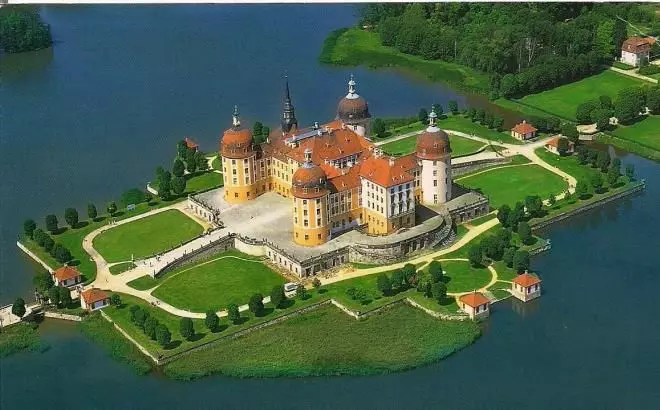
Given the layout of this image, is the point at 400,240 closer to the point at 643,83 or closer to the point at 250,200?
the point at 250,200

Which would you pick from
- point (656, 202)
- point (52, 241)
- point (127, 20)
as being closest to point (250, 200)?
point (52, 241)

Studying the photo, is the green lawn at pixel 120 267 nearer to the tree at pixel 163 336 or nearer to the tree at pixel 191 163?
the tree at pixel 163 336

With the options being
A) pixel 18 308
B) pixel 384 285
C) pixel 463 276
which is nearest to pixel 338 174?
pixel 384 285

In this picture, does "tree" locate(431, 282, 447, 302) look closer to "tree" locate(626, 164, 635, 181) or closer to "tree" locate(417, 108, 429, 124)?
"tree" locate(626, 164, 635, 181)

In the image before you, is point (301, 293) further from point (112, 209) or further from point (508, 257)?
point (112, 209)

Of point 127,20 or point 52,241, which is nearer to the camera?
point 52,241

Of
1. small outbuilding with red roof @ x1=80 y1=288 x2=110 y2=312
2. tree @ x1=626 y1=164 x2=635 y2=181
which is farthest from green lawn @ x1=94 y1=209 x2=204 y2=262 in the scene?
tree @ x1=626 y1=164 x2=635 y2=181
